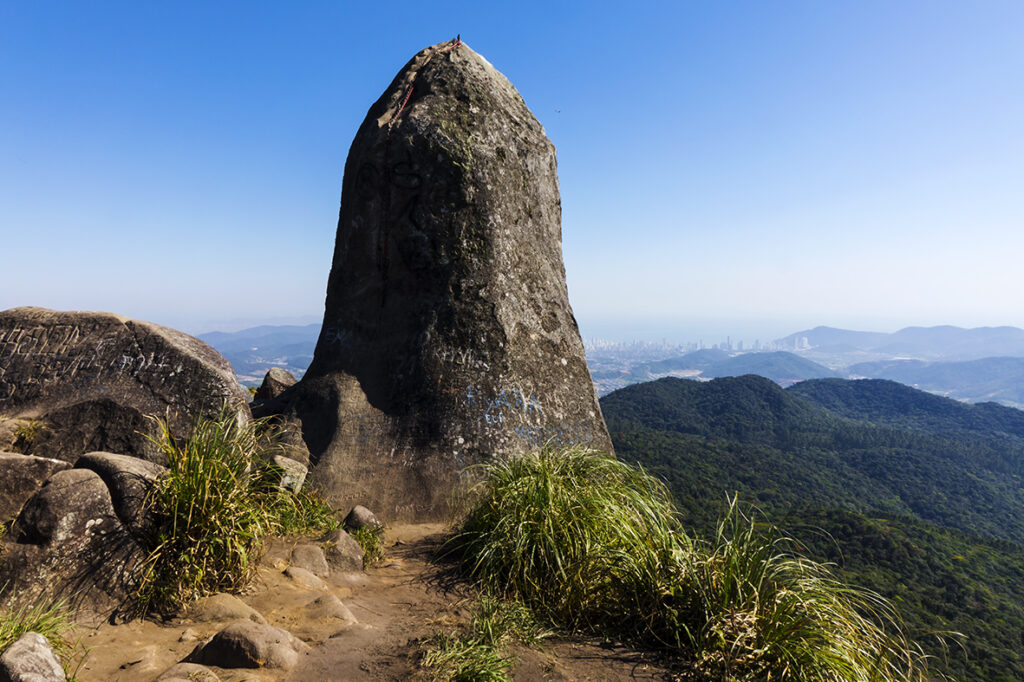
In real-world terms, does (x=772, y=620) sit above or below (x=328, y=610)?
above

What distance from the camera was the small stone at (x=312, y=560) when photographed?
16.0 ft

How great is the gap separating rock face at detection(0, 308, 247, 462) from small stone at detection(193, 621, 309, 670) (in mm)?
2590

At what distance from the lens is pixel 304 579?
4.65m

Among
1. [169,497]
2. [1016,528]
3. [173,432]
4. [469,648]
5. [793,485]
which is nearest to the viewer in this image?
[469,648]

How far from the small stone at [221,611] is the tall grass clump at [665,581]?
6.06 feet

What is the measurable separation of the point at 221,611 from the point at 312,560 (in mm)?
1093

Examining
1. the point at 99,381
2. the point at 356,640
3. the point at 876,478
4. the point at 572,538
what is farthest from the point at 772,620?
the point at 876,478

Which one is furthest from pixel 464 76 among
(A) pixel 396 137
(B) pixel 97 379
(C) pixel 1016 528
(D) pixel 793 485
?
(C) pixel 1016 528

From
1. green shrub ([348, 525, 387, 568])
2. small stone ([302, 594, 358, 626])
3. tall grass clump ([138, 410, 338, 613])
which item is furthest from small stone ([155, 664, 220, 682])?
green shrub ([348, 525, 387, 568])

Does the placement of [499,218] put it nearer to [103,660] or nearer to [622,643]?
[622,643]

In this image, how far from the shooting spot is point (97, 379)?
5.58 meters

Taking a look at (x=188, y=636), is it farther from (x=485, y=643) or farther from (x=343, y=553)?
(x=485, y=643)

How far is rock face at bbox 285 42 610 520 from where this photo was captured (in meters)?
7.17

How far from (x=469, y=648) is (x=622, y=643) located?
1195mm
